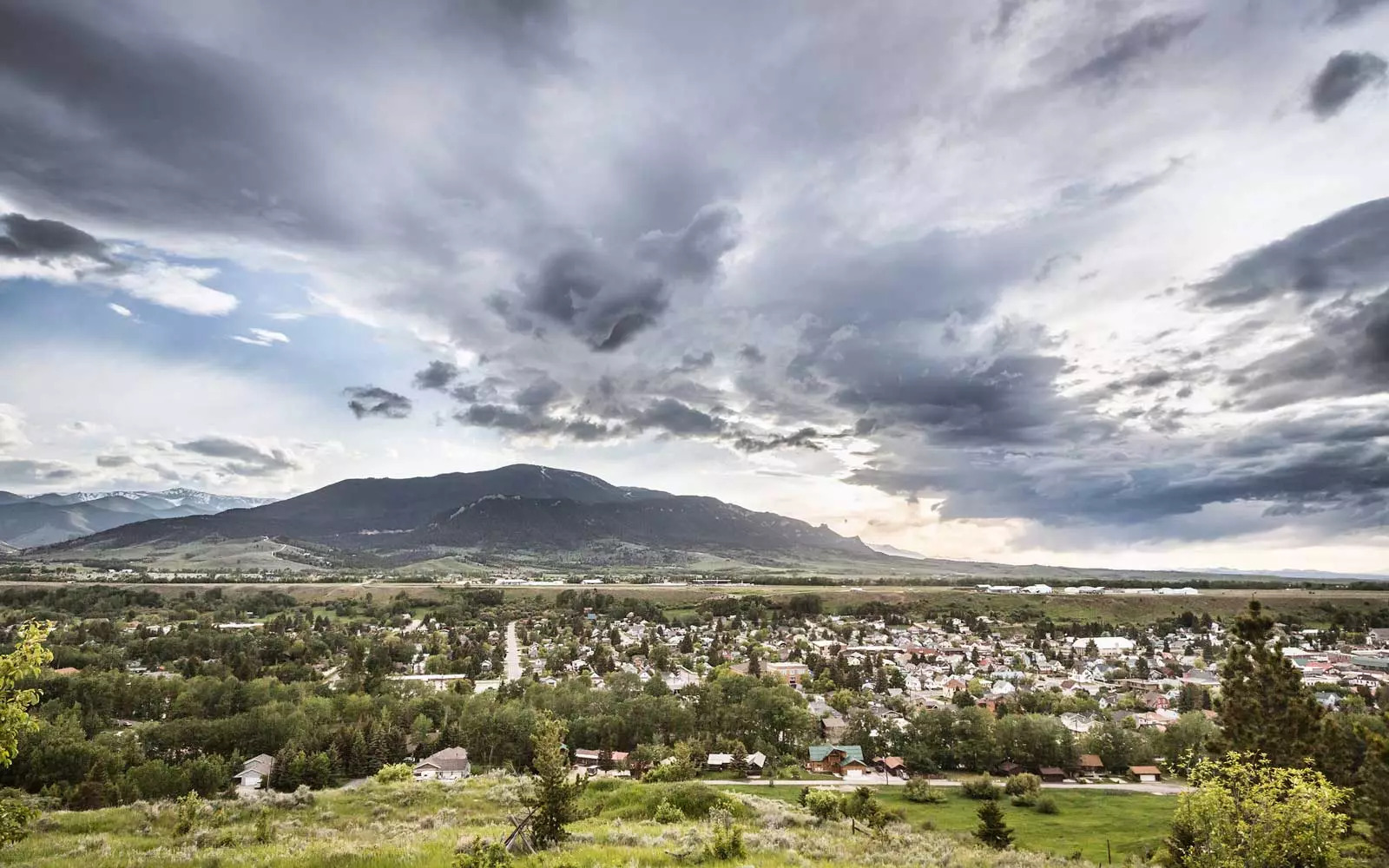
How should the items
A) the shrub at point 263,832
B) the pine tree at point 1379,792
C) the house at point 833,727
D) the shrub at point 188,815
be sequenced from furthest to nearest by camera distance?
the house at point 833,727 → the pine tree at point 1379,792 → the shrub at point 188,815 → the shrub at point 263,832

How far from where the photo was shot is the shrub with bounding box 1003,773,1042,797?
5509 centimetres

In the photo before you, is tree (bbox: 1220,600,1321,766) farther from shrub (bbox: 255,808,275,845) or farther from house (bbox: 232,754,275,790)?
house (bbox: 232,754,275,790)

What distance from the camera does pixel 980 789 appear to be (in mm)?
55188

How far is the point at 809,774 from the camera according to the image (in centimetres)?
6219

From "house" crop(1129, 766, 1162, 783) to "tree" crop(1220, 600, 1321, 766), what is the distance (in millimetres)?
30955

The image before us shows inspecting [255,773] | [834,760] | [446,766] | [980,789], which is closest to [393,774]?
[446,766]

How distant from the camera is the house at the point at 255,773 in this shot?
50375mm

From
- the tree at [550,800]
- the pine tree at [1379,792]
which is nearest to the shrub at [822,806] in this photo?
the tree at [550,800]

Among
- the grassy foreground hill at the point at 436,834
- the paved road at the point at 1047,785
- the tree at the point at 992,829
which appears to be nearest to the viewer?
the grassy foreground hill at the point at 436,834

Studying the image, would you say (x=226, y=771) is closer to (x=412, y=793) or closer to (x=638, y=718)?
(x=412, y=793)

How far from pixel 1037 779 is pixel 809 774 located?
65.7 ft

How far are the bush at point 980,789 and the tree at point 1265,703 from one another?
22.6 meters

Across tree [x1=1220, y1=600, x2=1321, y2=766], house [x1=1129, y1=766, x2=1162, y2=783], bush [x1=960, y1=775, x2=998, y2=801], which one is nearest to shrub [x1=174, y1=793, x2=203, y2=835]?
tree [x1=1220, y1=600, x2=1321, y2=766]

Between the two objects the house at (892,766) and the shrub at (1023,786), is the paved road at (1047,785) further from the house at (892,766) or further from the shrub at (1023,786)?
the shrub at (1023,786)
